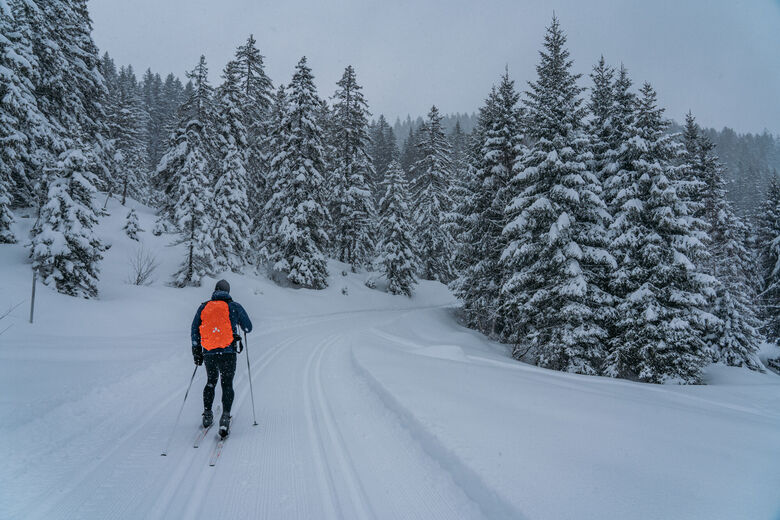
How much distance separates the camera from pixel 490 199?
22469mm

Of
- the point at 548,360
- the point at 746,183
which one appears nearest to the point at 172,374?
the point at 548,360

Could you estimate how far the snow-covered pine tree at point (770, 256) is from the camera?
25.5 meters

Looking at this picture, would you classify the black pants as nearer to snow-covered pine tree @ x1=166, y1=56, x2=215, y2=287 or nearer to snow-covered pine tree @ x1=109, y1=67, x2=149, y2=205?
snow-covered pine tree @ x1=166, y1=56, x2=215, y2=287

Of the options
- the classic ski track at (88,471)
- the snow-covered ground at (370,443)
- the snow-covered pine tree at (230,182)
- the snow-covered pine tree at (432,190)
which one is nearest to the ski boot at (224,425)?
the snow-covered ground at (370,443)

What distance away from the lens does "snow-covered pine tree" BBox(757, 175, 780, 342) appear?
25.5m

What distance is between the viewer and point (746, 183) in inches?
2901

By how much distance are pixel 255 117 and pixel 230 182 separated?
913 centimetres

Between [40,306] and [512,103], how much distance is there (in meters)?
24.0

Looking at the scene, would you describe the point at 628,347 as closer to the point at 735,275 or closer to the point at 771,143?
the point at 735,275

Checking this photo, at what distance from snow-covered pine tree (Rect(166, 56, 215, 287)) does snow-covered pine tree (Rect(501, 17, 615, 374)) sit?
18.1 m

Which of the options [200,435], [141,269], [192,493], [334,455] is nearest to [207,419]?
[200,435]

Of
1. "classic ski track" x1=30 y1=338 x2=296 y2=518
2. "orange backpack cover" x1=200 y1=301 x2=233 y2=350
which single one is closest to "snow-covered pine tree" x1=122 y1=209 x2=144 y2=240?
"classic ski track" x1=30 y1=338 x2=296 y2=518

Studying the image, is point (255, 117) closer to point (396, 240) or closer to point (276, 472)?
point (396, 240)

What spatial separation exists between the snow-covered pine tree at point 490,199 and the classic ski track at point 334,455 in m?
15.0
